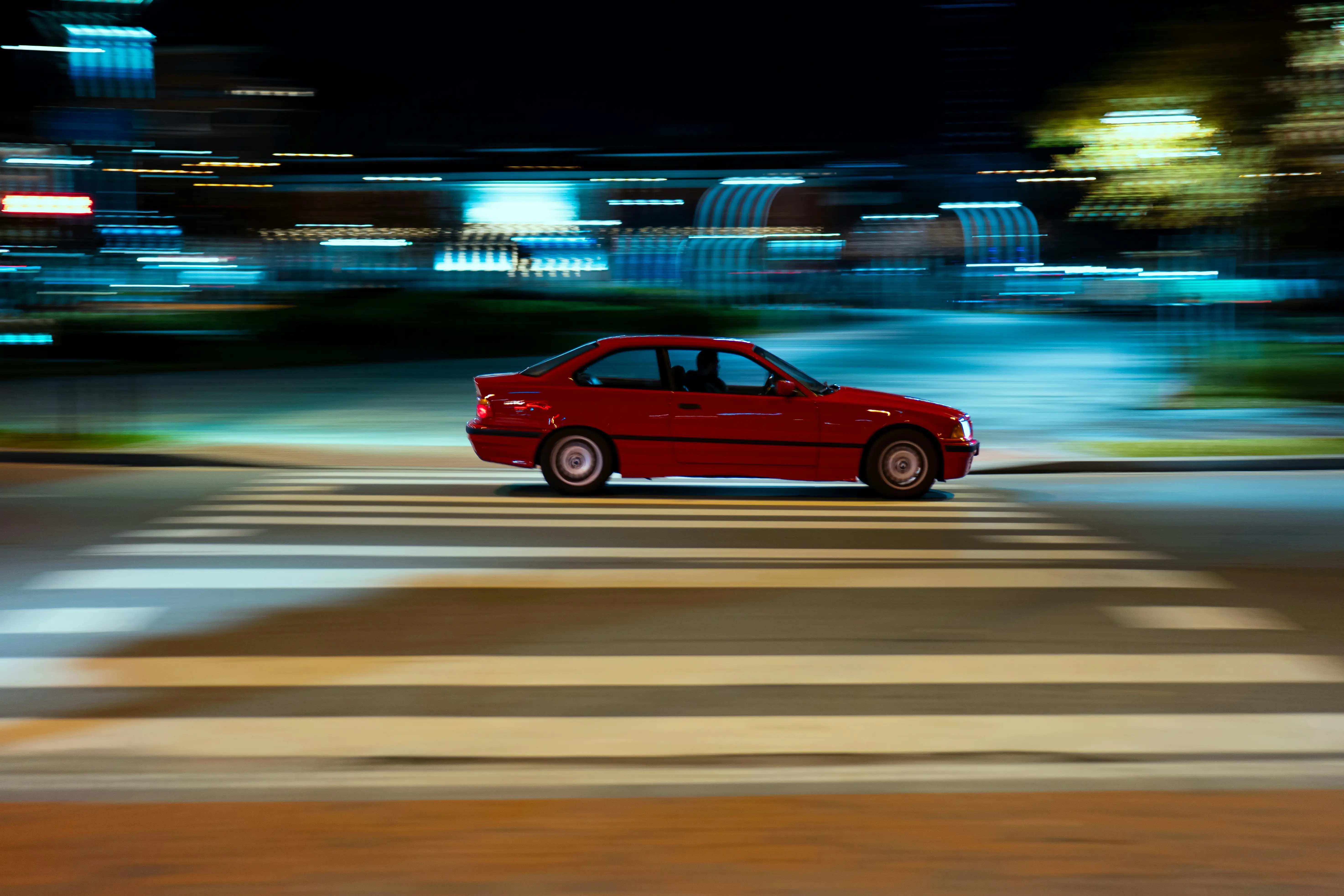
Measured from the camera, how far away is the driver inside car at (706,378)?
12391mm

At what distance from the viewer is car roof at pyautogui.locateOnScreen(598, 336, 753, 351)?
12.3 m

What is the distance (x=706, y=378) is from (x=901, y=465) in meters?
1.92

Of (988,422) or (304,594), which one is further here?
(988,422)

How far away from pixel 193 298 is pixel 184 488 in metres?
46.5

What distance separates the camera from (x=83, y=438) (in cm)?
1689

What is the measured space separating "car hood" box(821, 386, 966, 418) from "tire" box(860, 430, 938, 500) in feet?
0.73

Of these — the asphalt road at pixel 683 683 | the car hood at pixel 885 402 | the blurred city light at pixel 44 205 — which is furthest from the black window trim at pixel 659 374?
the blurred city light at pixel 44 205

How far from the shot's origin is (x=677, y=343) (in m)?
12.4

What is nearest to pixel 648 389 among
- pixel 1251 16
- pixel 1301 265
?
pixel 1251 16

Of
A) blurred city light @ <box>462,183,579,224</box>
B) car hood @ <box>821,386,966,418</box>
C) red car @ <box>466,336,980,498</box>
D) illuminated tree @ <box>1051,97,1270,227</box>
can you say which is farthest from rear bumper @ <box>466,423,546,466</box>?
blurred city light @ <box>462,183,579,224</box>

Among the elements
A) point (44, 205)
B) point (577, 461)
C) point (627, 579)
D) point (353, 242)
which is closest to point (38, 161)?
point (44, 205)

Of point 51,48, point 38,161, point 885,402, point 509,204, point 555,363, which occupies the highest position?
point 51,48

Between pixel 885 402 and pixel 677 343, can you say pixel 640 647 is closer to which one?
pixel 677 343

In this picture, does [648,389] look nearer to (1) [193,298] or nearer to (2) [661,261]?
(1) [193,298]
